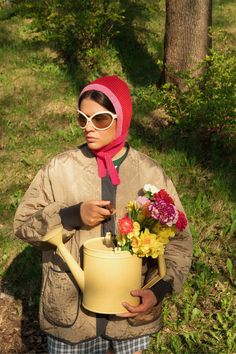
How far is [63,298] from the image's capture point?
2.60 m

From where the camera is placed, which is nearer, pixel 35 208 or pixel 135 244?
pixel 135 244

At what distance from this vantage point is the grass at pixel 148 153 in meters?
4.21

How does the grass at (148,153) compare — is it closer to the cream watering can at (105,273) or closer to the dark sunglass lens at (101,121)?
the cream watering can at (105,273)

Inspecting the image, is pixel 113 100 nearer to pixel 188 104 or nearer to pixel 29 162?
pixel 188 104

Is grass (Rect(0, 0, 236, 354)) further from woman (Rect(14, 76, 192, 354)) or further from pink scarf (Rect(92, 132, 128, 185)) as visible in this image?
pink scarf (Rect(92, 132, 128, 185))

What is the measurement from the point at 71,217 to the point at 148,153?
Result: 3.97 m

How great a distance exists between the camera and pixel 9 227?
557 cm

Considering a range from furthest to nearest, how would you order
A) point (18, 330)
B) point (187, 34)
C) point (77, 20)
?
point (77, 20) < point (187, 34) < point (18, 330)

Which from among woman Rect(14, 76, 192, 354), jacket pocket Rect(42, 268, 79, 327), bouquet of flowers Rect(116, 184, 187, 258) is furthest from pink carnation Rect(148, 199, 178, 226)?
jacket pocket Rect(42, 268, 79, 327)

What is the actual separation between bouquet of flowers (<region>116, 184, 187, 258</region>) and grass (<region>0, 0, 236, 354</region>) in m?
1.89

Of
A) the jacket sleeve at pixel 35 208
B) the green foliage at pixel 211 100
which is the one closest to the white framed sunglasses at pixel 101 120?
the jacket sleeve at pixel 35 208

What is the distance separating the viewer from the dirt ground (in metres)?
4.23

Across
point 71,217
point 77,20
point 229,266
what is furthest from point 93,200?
point 77,20

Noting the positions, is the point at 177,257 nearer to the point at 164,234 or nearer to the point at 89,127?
the point at 164,234
